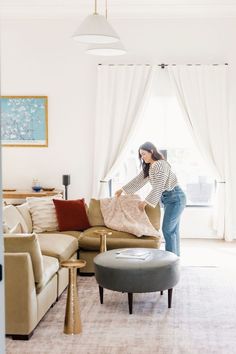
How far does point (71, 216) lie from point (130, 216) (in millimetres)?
669

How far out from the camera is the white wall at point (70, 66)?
7.92 m

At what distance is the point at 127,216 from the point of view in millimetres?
6082

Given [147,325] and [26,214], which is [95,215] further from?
[147,325]

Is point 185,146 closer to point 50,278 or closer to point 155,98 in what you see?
point 155,98

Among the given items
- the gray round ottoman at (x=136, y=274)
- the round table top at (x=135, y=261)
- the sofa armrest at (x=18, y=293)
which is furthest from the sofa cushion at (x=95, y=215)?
the sofa armrest at (x=18, y=293)

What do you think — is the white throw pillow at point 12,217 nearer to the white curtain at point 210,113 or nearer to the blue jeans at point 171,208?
the blue jeans at point 171,208

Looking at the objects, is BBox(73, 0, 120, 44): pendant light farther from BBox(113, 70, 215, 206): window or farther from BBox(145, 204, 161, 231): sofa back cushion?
BBox(113, 70, 215, 206): window

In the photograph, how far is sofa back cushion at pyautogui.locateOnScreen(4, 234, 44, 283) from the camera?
4.01 metres

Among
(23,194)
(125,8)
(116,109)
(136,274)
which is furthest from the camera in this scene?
(116,109)

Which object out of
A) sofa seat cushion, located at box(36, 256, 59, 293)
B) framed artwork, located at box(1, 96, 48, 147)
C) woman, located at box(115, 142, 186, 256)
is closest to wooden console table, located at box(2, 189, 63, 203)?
framed artwork, located at box(1, 96, 48, 147)

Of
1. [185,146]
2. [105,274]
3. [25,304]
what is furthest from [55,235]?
[185,146]

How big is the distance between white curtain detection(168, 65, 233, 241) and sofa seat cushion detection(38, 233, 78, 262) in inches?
117

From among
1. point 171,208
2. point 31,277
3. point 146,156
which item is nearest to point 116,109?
point 146,156

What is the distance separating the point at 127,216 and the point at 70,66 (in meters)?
2.97
